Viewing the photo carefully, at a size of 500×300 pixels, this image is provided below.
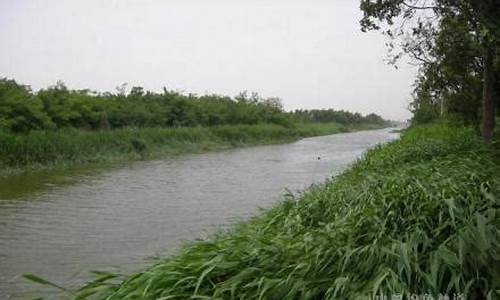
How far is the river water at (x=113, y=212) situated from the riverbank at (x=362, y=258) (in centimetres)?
242

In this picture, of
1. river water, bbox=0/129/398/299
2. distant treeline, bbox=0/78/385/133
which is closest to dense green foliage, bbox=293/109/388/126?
distant treeline, bbox=0/78/385/133

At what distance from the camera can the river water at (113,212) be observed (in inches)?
285

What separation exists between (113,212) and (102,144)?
14.0m

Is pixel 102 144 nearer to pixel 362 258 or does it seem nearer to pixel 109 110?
pixel 109 110

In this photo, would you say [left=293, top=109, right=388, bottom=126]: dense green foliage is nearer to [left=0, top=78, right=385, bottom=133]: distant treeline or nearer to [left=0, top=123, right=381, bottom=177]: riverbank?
[left=0, top=78, right=385, bottom=133]: distant treeline

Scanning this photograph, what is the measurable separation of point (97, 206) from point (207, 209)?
8.81 feet

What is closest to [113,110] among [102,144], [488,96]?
[102,144]

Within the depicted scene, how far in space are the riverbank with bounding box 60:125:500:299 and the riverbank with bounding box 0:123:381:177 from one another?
Answer: 48.1 feet

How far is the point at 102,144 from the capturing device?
966 inches

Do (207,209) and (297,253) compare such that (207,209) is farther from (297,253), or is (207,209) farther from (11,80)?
(11,80)

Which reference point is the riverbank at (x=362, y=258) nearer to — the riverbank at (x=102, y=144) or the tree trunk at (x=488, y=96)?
the tree trunk at (x=488, y=96)

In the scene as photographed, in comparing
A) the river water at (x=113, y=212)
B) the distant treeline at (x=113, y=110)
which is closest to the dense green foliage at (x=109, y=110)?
the distant treeline at (x=113, y=110)

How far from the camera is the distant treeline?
72.5ft

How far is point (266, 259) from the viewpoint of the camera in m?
4.17
